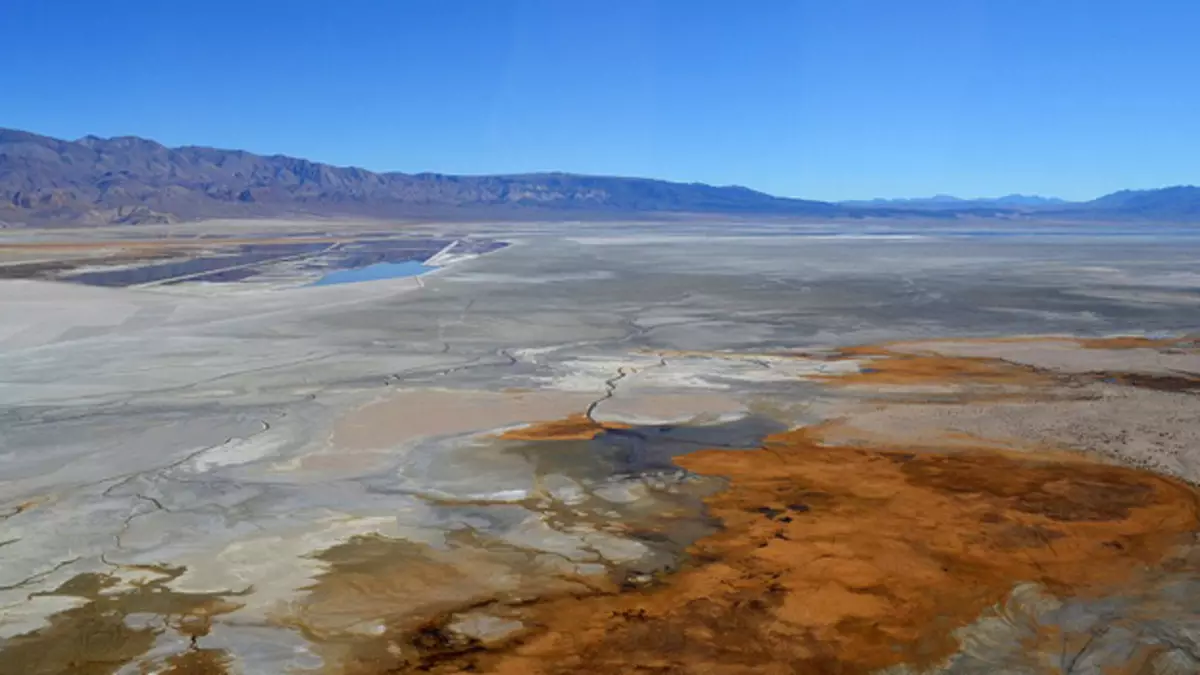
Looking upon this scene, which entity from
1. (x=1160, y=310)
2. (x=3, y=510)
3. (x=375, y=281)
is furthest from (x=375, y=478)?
(x=375, y=281)

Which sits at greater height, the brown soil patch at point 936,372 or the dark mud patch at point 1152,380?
the dark mud patch at point 1152,380

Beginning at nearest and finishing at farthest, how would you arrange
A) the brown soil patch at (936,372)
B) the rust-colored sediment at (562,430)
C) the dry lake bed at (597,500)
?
the dry lake bed at (597,500) → the rust-colored sediment at (562,430) → the brown soil patch at (936,372)

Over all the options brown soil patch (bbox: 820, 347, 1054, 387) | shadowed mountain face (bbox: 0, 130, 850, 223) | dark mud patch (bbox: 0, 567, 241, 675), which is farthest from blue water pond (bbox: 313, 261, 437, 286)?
shadowed mountain face (bbox: 0, 130, 850, 223)

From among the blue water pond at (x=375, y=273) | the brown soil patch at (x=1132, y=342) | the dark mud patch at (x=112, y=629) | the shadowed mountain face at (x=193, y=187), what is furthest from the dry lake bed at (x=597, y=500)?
the shadowed mountain face at (x=193, y=187)

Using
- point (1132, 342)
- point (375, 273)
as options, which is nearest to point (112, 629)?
point (1132, 342)

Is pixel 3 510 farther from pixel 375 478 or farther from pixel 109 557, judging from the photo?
pixel 375 478

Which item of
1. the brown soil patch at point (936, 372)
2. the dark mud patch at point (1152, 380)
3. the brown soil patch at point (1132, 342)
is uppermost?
the dark mud patch at point (1152, 380)

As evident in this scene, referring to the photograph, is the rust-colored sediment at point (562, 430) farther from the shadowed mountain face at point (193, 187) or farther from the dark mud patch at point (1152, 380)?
the shadowed mountain face at point (193, 187)
